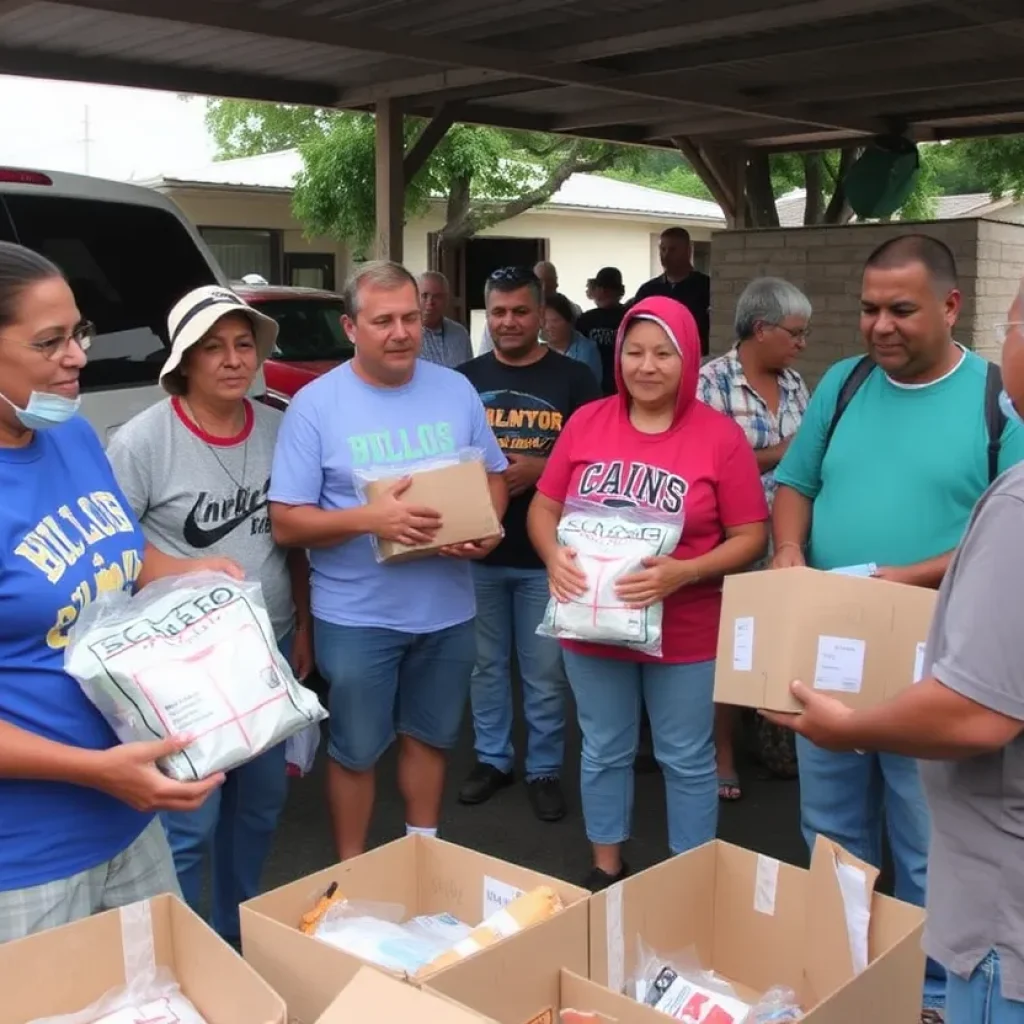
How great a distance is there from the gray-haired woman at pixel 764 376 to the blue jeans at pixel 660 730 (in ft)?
3.42

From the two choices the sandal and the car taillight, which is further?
the sandal

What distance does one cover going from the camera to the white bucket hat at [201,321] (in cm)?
272

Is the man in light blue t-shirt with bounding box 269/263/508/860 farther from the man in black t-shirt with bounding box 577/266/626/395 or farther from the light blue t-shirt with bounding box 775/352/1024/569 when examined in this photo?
the man in black t-shirt with bounding box 577/266/626/395

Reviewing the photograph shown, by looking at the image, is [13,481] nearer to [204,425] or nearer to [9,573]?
[9,573]

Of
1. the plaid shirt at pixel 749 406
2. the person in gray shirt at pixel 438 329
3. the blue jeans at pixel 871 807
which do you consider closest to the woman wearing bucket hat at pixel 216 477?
the blue jeans at pixel 871 807

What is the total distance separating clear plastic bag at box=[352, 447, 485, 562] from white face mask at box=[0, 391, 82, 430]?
1.15 metres

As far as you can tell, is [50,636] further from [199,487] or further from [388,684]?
[388,684]

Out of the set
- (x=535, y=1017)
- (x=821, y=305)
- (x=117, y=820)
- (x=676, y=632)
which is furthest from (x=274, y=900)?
(x=821, y=305)

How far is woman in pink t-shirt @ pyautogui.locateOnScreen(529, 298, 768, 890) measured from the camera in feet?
10.2

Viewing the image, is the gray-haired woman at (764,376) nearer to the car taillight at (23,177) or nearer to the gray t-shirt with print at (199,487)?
the gray t-shirt with print at (199,487)

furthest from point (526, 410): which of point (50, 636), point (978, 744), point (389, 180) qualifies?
point (389, 180)

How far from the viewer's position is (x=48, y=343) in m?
1.92

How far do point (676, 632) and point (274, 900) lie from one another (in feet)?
4.57

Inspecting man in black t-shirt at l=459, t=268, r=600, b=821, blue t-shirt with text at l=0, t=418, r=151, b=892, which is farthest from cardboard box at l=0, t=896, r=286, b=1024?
man in black t-shirt at l=459, t=268, r=600, b=821
